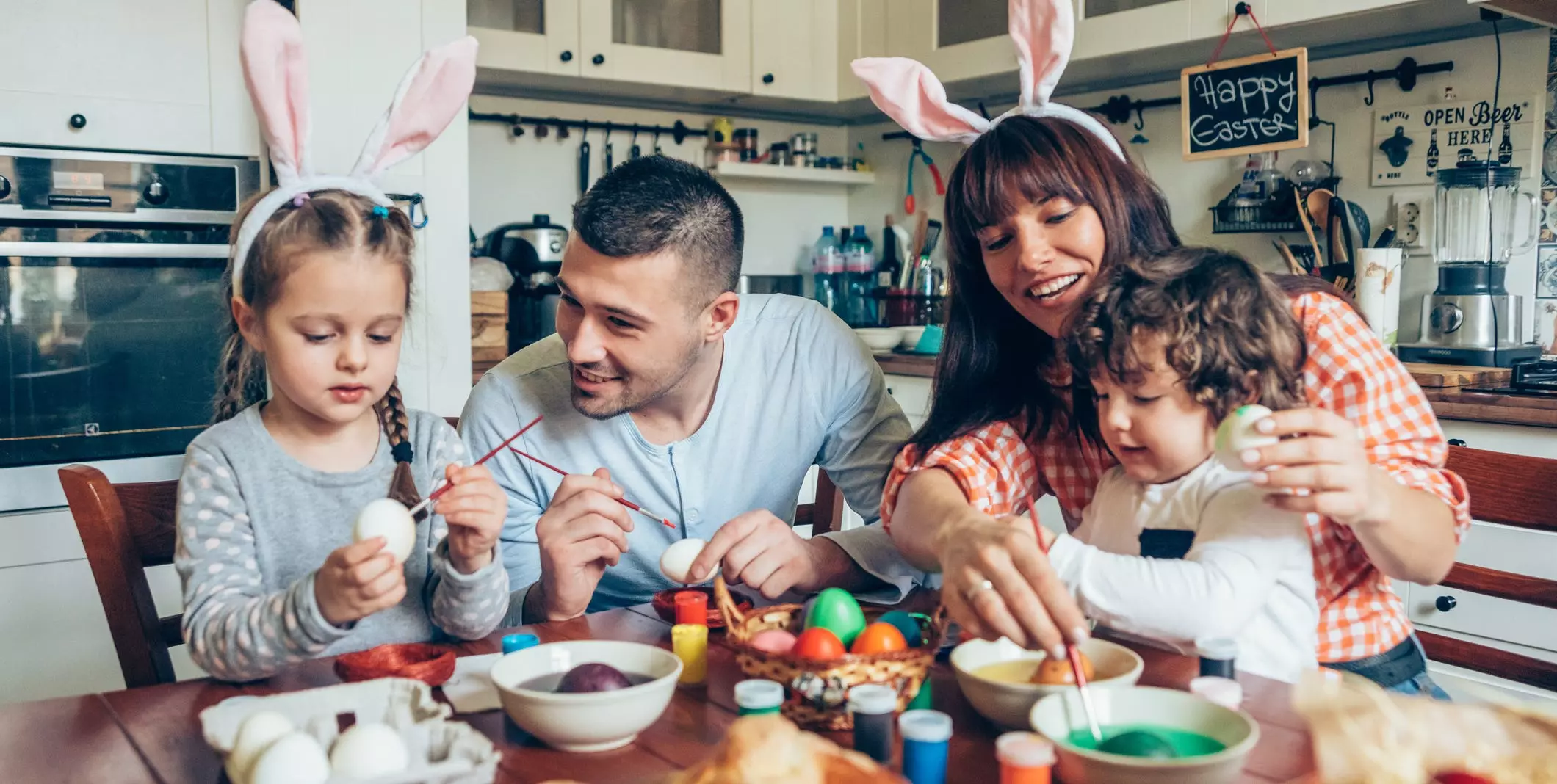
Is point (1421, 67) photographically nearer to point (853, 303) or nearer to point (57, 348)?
point (853, 303)

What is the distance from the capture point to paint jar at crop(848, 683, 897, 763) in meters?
0.92

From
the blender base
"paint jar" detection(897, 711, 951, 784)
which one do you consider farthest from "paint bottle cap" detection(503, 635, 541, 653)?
the blender base

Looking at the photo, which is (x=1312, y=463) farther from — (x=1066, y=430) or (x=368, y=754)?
(x=368, y=754)

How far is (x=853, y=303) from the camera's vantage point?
423 cm

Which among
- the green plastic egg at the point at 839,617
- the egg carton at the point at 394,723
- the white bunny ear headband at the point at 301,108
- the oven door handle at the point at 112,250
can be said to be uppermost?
the white bunny ear headband at the point at 301,108

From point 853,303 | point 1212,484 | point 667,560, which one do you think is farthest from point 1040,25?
point 853,303

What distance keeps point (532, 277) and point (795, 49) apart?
45.8 inches

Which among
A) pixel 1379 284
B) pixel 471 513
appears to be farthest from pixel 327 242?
pixel 1379 284

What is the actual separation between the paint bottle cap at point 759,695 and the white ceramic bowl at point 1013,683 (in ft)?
0.53

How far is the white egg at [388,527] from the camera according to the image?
1.14 meters

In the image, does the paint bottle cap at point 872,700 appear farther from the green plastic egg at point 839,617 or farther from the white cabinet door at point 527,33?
the white cabinet door at point 527,33

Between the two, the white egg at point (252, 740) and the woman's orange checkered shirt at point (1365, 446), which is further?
the woman's orange checkered shirt at point (1365, 446)

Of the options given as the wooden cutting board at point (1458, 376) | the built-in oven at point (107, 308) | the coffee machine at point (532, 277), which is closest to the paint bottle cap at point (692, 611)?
the built-in oven at point (107, 308)

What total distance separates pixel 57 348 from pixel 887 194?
270 cm
